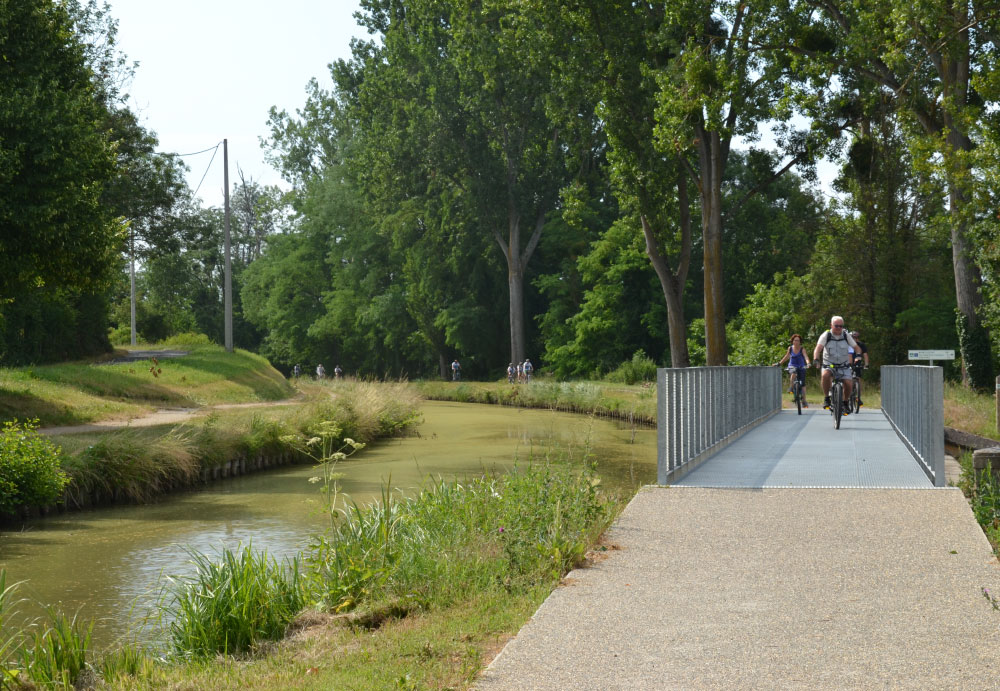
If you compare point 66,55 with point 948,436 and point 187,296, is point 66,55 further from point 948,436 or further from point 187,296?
point 187,296

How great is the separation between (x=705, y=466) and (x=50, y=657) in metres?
7.90

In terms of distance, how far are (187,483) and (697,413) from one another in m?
9.96

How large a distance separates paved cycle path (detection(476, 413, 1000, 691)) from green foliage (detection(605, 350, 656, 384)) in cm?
4316

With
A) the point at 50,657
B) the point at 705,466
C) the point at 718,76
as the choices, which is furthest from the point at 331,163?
the point at 50,657

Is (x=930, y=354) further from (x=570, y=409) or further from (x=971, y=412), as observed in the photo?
(x=570, y=409)

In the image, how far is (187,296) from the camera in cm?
8950

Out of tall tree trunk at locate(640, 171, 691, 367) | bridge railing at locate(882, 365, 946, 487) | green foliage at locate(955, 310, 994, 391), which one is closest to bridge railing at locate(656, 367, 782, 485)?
bridge railing at locate(882, 365, 946, 487)

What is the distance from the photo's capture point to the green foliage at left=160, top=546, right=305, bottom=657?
22.5ft

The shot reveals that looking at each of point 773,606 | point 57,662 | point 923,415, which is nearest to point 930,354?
point 923,415

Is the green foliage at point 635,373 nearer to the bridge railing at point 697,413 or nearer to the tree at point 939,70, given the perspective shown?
the tree at point 939,70

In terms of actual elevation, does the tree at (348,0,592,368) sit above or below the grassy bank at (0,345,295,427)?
above

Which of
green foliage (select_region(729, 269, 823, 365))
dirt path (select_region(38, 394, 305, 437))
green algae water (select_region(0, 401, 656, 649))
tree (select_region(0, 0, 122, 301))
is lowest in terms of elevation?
green algae water (select_region(0, 401, 656, 649))

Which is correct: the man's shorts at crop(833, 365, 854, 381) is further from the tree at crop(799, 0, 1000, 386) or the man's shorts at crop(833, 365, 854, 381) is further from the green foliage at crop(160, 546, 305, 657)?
the green foliage at crop(160, 546, 305, 657)

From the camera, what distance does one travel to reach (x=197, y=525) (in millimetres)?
14523
